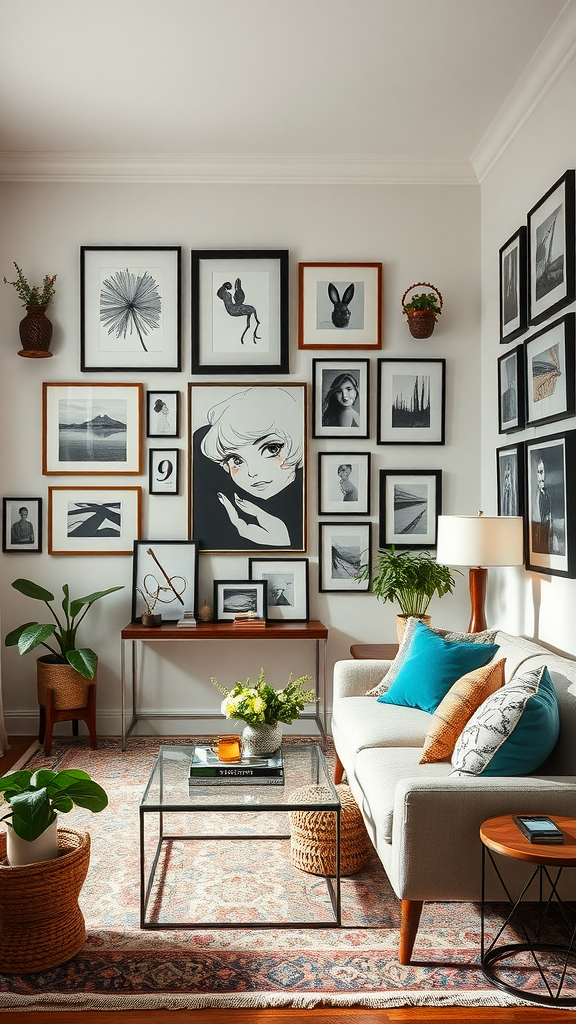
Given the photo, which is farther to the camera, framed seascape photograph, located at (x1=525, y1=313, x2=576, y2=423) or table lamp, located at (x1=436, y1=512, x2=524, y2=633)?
table lamp, located at (x1=436, y1=512, x2=524, y2=633)

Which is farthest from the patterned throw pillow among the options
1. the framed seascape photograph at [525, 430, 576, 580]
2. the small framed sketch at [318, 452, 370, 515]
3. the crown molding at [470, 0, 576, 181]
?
the crown molding at [470, 0, 576, 181]

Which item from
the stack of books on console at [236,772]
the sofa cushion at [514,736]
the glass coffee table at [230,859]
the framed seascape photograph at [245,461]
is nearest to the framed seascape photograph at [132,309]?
the framed seascape photograph at [245,461]

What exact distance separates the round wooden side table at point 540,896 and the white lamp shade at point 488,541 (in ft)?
4.97

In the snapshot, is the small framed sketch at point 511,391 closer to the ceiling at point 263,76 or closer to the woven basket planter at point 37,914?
the ceiling at point 263,76

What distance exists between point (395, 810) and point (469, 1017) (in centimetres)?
53

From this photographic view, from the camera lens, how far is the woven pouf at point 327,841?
9.53 ft

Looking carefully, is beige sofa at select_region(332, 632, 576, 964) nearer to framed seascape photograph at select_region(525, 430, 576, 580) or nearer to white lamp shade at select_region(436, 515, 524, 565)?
framed seascape photograph at select_region(525, 430, 576, 580)

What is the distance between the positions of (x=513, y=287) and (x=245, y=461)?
172 centimetres

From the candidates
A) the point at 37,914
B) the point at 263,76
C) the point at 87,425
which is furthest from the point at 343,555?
the point at 37,914

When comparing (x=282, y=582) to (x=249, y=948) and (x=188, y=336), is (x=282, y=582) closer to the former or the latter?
(x=188, y=336)

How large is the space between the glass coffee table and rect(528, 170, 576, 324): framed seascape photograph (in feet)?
6.88

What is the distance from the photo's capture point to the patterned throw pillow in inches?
110

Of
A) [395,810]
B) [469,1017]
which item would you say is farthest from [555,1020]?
[395,810]

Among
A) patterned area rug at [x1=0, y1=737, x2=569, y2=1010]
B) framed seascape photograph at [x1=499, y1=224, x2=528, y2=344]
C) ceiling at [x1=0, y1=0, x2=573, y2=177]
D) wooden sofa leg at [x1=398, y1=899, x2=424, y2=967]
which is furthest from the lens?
framed seascape photograph at [x1=499, y1=224, x2=528, y2=344]
